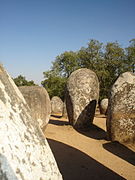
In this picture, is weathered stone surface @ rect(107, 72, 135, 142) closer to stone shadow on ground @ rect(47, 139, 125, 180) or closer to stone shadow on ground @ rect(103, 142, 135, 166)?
stone shadow on ground @ rect(103, 142, 135, 166)

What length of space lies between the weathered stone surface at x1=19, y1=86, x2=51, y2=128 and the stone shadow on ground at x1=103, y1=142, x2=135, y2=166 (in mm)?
2190

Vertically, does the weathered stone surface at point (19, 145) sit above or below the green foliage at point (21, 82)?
below

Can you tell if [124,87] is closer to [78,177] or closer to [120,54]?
[78,177]

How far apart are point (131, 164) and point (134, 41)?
21.2 meters

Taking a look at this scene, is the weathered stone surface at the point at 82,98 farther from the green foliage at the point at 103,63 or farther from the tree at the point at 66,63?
the tree at the point at 66,63

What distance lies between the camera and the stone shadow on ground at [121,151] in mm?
4539

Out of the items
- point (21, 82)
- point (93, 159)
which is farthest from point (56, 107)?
point (21, 82)

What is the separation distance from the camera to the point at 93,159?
14.6ft

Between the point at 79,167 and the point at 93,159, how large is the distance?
0.69 metres

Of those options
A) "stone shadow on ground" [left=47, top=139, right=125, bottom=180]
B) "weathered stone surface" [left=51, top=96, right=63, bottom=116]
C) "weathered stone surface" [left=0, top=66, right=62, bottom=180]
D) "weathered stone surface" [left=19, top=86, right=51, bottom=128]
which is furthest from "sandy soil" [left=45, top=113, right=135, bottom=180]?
"weathered stone surface" [left=51, top=96, right=63, bottom=116]

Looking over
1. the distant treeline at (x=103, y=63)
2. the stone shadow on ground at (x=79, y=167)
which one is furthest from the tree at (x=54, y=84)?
the stone shadow on ground at (x=79, y=167)

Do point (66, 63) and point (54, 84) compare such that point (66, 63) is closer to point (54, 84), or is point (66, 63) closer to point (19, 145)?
point (54, 84)

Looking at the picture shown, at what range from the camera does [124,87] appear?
5844mm

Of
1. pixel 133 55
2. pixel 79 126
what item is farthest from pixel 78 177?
pixel 133 55
